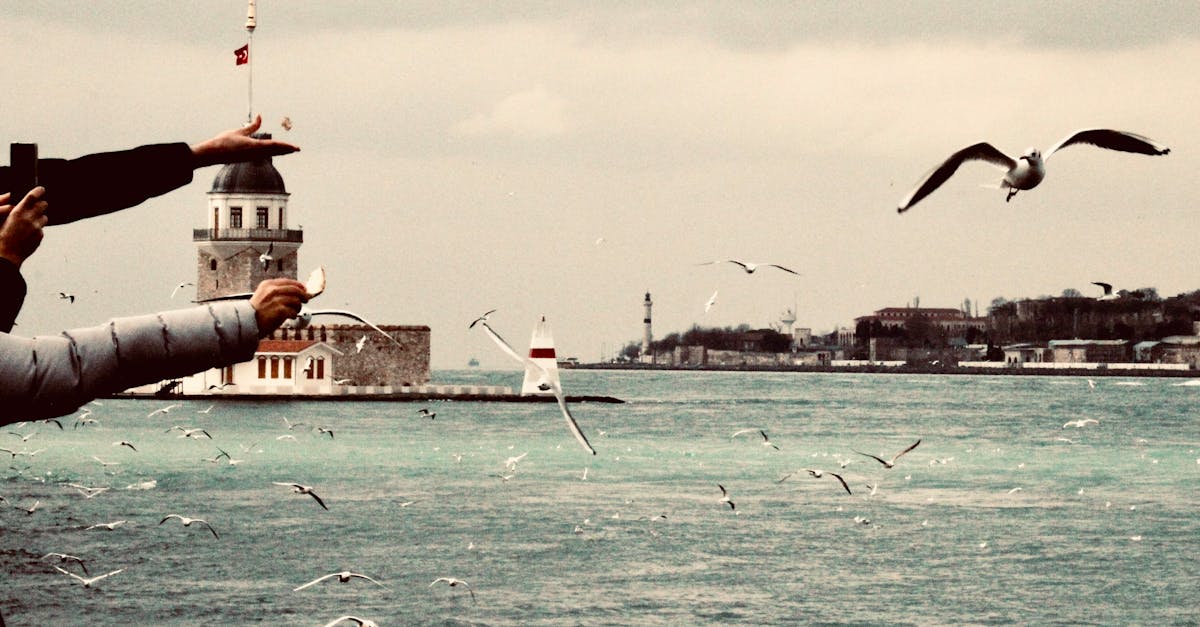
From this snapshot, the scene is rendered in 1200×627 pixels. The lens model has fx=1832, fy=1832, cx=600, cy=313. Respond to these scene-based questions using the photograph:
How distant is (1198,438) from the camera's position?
290ft

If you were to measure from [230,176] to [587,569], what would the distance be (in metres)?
59.1

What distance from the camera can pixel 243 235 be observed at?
288 ft

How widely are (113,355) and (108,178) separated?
36cm

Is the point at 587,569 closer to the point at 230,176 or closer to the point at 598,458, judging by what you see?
the point at 598,458

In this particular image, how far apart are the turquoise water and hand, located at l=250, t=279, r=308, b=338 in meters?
25.3

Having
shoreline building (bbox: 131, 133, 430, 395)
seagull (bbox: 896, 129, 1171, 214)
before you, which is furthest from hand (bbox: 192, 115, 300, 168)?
shoreline building (bbox: 131, 133, 430, 395)

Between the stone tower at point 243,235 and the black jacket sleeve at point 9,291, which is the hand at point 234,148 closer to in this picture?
the black jacket sleeve at point 9,291

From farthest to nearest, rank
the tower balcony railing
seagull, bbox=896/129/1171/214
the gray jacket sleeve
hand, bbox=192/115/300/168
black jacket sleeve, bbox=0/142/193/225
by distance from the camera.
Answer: the tower balcony railing, seagull, bbox=896/129/1171/214, hand, bbox=192/115/300/168, black jacket sleeve, bbox=0/142/193/225, the gray jacket sleeve

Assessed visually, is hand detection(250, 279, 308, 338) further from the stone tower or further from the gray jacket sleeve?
the stone tower

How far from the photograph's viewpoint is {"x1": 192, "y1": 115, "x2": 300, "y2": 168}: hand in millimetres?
2328

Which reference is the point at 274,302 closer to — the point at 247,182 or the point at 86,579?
the point at 86,579

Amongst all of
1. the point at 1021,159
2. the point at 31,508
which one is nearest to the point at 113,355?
the point at 1021,159

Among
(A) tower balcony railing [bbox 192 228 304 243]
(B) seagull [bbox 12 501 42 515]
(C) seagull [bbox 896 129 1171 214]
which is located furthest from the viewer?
(A) tower balcony railing [bbox 192 228 304 243]

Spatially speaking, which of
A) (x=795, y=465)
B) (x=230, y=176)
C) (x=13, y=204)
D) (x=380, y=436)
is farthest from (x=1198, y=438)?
(x=13, y=204)
